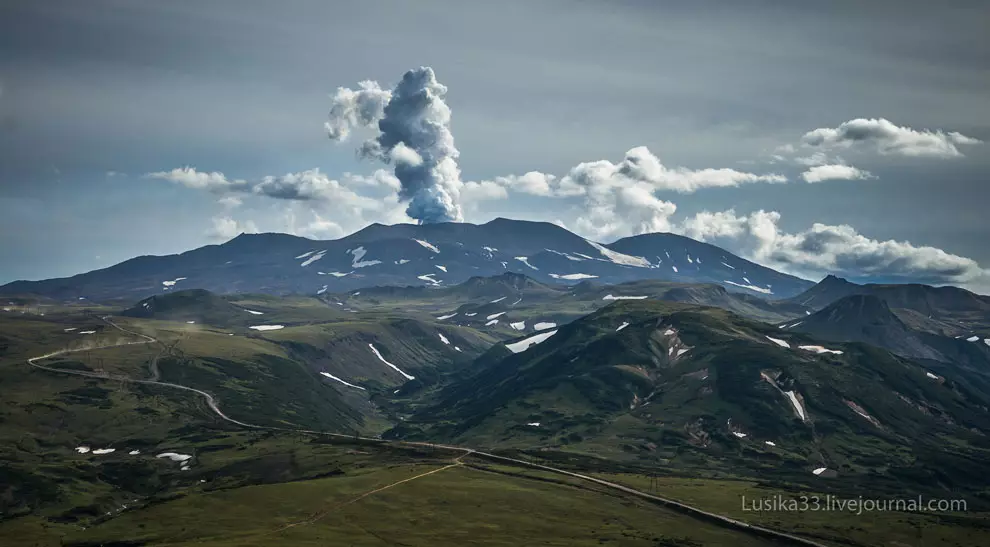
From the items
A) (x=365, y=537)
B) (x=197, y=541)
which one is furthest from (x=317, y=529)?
(x=197, y=541)

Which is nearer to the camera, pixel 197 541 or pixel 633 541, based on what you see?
pixel 197 541

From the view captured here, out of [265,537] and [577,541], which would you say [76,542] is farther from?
[577,541]

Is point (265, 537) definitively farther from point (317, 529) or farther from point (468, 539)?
point (468, 539)

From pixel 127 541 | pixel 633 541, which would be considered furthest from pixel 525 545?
pixel 127 541

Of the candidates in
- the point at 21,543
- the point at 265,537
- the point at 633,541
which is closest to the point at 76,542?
the point at 21,543

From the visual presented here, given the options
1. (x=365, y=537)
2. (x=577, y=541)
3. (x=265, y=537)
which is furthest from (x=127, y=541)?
(x=577, y=541)

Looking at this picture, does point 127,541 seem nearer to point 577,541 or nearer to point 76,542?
point 76,542
